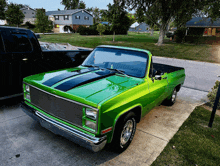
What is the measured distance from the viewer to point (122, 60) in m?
4.07

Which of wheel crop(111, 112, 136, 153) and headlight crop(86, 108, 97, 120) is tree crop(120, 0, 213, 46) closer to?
wheel crop(111, 112, 136, 153)

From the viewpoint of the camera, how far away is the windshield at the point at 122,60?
12.7ft

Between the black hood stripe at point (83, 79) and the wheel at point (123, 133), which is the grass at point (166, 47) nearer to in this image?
the black hood stripe at point (83, 79)

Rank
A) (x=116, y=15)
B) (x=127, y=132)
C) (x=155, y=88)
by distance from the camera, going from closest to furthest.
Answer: (x=127, y=132) → (x=155, y=88) → (x=116, y=15)

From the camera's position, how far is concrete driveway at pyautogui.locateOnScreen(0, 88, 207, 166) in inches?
122

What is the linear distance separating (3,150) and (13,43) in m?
2.64

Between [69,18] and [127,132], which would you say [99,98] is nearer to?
[127,132]

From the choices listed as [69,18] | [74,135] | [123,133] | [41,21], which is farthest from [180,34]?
[69,18]

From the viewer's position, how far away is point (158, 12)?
844 inches

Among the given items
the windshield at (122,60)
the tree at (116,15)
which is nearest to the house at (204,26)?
the tree at (116,15)

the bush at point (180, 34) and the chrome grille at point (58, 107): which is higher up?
the bush at point (180, 34)

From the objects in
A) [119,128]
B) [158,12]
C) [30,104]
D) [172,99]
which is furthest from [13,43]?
[158,12]

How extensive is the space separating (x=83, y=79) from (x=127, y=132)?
1.30 m

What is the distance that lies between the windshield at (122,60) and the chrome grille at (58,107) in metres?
1.52
